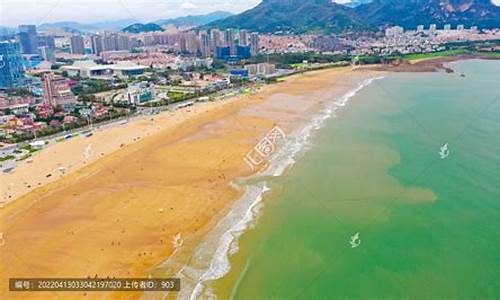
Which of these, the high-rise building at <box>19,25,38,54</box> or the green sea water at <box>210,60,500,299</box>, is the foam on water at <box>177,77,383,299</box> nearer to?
the green sea water at <box>210,60,500,299</box>

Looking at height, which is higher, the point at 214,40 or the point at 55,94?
the point at 214,40

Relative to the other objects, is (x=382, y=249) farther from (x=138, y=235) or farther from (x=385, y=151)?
(x=385, y=151)

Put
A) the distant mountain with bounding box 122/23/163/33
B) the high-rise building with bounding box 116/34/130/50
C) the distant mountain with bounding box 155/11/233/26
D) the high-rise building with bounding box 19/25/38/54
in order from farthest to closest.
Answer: the distant mountain with bounding box 155/11/233/26 < the distant mountain with bounding box 122/23/163/33 < the high-rise building with bounding box 116/34/130/50 < the high-rise building with bounding box 19/25/38/54

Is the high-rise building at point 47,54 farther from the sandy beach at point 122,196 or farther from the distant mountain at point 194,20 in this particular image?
the distant mountain at point 194,20

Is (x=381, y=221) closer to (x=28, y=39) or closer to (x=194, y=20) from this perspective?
(x=28, y=39)

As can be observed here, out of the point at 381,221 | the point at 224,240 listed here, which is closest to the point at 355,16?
the point at 381,221

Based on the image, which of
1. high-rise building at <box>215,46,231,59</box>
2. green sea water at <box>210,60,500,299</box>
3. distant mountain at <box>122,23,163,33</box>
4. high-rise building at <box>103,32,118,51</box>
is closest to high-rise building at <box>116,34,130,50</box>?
high-rise building at <box>103,32,118,51</box>

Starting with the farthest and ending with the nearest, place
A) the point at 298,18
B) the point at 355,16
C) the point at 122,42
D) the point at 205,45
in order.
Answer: the point at 298,18 < the point at 355,16 < the point at 122,42 < the point at 205,45
